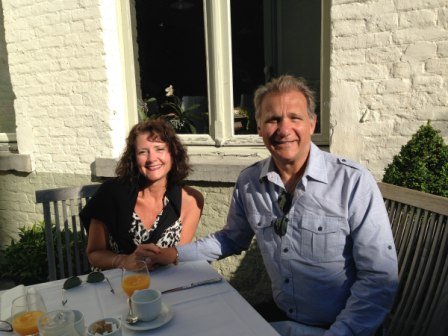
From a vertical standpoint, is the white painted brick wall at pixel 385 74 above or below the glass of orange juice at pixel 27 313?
above

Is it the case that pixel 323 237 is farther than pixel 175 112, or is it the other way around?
pixel 175 112

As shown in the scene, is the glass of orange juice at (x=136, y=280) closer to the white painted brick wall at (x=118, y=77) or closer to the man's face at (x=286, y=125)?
the man's face at (x=286, y=125)

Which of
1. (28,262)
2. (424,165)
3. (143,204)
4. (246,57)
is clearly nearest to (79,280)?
(143,204)

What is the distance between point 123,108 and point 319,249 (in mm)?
2562

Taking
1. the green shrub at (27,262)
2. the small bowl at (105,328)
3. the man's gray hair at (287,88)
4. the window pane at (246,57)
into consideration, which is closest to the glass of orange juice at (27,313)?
the small bowl at (105,328)

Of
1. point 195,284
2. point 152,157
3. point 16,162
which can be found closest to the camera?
point 195,284

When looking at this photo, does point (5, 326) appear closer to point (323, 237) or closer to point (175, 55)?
point (323, 237)

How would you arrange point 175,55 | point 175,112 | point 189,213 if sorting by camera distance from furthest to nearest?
point 175,55 → point 175,112 → point 189,213

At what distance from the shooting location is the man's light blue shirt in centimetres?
146

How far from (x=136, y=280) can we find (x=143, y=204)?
73 cm

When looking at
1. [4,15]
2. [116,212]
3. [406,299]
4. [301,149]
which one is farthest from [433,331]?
[4,15]

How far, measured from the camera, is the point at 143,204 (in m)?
2.18

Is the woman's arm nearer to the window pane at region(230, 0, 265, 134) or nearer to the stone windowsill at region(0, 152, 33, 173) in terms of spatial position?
the window pane at region(230, 0, 265, 134)

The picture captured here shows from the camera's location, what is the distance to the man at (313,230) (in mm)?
1471
